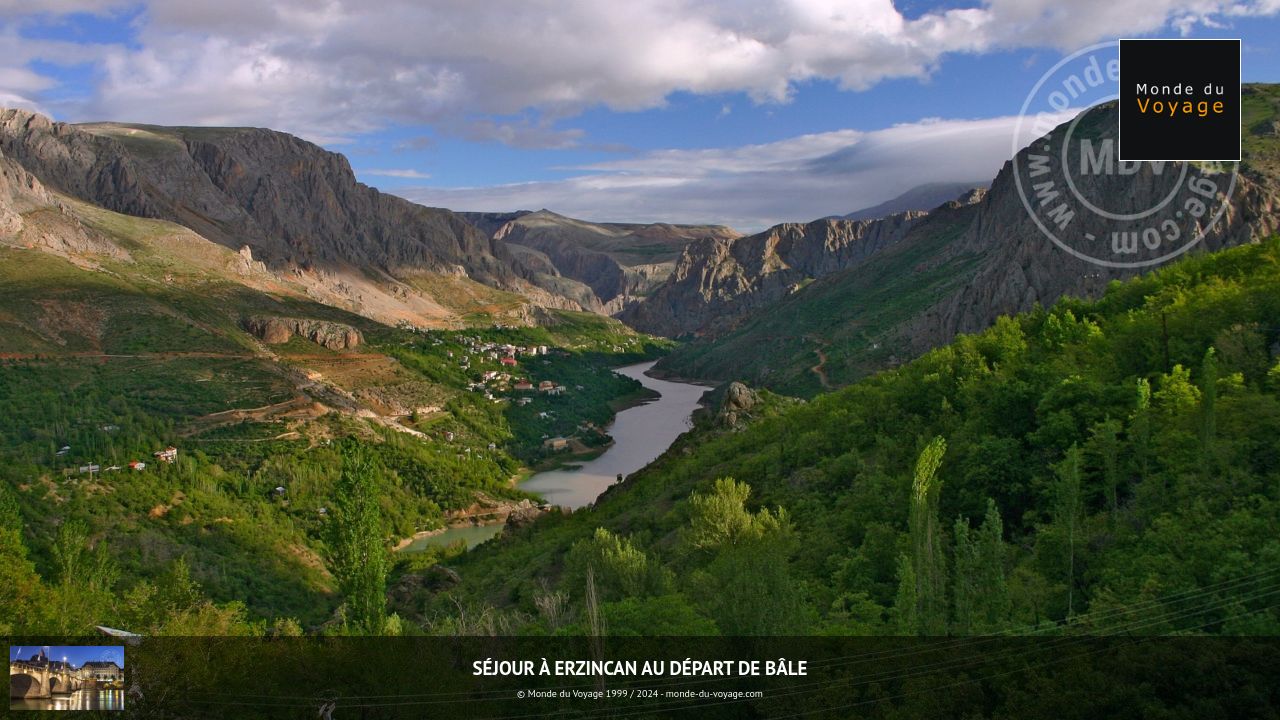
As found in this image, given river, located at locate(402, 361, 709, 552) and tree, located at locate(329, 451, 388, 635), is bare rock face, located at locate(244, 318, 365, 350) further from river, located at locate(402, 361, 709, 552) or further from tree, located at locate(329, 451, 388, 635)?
tree, located at locate(329, 451, 388, 635)

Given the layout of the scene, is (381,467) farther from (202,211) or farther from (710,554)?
(202,211)

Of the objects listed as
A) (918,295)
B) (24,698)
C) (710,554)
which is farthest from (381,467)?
(918,295)

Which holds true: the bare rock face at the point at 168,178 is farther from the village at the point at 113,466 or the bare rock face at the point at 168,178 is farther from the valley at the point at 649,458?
the village at the point at 113,466

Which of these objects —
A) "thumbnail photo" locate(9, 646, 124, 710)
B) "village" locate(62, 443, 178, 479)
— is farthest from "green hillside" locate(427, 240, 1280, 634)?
"village" locate(62, 443, 178, 479)

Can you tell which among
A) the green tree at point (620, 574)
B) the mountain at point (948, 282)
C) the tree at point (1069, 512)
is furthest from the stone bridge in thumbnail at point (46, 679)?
the mountain at point (948, 282)

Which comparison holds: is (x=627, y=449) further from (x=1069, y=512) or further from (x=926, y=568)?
(x=926, y=568)
